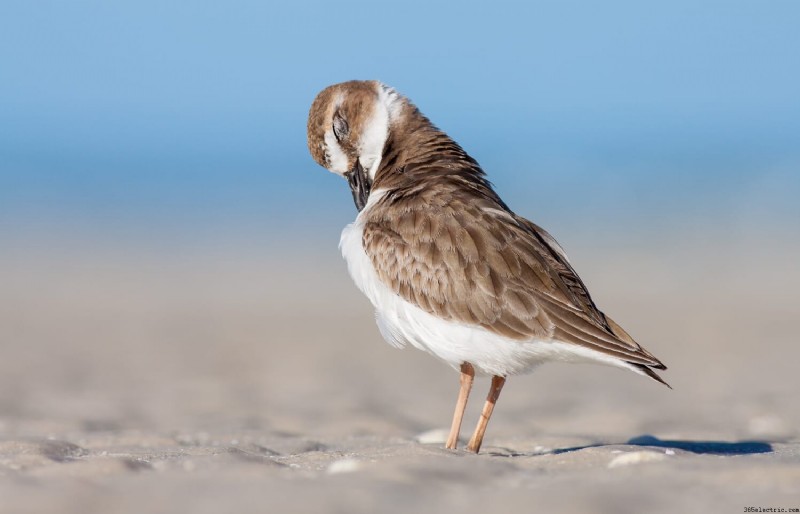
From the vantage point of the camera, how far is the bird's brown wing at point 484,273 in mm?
6047

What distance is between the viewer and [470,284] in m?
6.23

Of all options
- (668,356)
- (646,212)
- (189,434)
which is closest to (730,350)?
(668,356)

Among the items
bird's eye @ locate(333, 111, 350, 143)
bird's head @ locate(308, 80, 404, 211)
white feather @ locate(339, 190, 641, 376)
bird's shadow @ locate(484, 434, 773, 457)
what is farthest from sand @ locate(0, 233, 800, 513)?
bird's eye @ locate(333, 111, 350, 143)

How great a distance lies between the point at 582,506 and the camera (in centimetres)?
386

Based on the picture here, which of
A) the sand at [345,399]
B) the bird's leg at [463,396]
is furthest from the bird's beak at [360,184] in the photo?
the sand at [345,399]

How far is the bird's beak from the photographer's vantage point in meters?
7.68

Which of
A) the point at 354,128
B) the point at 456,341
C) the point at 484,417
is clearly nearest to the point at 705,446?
the point at 484,417

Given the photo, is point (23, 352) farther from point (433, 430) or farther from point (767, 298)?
point (767, 298)

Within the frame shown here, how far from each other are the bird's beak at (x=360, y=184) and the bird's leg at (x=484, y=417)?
1.68 m

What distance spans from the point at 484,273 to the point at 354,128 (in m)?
1.89

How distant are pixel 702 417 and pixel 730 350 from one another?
5571mm

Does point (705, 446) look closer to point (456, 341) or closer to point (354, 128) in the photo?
point (456, 341)

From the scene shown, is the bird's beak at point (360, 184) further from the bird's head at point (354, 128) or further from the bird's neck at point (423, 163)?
the bird's neck at point (423, 163)

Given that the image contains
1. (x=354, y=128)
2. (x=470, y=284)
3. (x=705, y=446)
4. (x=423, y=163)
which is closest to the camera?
(x=470, y=284)
